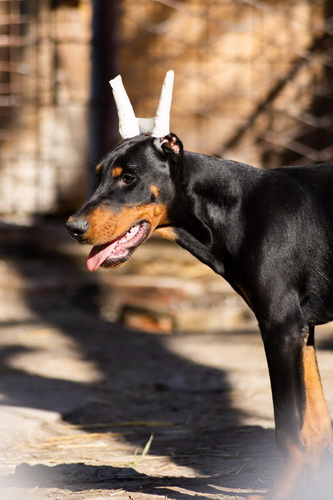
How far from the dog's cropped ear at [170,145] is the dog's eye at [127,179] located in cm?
18

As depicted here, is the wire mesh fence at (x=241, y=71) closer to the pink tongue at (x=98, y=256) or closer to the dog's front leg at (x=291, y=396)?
the pink tongue at (x=98, y=256)

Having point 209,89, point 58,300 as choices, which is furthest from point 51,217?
point 209,89

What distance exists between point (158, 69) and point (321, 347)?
10.9 ft

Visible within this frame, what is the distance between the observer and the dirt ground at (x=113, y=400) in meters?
3.98

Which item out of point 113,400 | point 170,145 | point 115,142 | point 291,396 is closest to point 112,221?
point 170,145

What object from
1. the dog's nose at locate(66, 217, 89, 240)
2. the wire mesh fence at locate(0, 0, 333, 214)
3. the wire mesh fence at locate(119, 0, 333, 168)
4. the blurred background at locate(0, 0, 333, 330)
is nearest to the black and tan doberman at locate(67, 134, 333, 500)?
the dog's nose at locate(66, 217, 89, 240)

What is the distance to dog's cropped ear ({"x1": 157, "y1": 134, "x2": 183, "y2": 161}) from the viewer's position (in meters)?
3.84

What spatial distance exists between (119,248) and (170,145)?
478 millimetres

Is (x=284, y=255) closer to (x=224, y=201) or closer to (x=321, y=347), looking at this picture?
(x=224, y=201)

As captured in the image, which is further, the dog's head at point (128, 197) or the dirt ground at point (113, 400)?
the dirt ground at point (113, 400)

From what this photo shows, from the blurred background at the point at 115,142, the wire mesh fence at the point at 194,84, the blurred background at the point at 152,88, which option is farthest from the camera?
the wire mesh fence at the point at 194,84

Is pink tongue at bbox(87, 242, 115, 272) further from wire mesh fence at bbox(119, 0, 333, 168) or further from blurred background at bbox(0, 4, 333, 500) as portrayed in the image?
wire mesh fence at bbox(119, 0, 333, 168)

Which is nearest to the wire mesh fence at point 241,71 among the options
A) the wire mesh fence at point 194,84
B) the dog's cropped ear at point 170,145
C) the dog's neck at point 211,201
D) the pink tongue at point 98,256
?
the wire mesh fence at point 194,84

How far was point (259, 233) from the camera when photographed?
3795 mm
